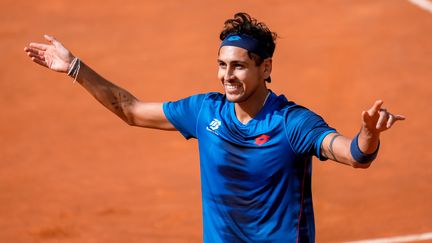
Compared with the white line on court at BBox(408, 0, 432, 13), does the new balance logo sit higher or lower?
lower

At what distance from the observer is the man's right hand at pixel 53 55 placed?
26.1ft

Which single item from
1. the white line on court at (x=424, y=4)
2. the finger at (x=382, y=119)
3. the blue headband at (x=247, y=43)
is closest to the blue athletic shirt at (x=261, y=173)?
the blue headband at (x=247, y=43)

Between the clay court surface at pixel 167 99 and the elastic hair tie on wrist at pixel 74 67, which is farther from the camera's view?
the clay court surface at pixel 167 99

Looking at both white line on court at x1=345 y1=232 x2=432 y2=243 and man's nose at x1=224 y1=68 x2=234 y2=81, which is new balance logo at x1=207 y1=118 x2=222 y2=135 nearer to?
man's nose at x1=224 y1=68 x2=234 y2=81

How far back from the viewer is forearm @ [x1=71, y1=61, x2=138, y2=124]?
8.01 meters

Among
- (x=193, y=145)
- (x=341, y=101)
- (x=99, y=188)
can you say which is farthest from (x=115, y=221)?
(x=341, y=101)

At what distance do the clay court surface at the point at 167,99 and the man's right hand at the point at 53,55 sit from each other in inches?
172

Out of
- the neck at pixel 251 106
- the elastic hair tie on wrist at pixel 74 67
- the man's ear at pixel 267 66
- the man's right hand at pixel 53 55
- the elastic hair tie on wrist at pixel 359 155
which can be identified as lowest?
the elastic hair tie on wrist at pixel 359 155

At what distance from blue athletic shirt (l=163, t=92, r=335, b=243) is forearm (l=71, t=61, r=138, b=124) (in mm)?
751

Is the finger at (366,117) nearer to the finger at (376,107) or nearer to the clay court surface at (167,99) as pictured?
the finger at (376,107)

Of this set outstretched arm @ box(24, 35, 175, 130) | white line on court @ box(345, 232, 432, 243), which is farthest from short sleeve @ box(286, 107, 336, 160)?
white line on court @ box(345, 232, 432, 243)

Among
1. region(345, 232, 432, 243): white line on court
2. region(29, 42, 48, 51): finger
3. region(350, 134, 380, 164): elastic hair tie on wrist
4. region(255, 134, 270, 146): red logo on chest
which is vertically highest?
region(29, 42, 48, 51): finger

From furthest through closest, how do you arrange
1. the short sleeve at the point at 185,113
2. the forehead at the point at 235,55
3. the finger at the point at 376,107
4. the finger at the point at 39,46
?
the finger at the point at 39,46, the short sleeve at the point at 185,113, the forehead at the point at 235,55, the finger at the point at 376,107

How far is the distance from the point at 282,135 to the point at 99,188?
6386 mm
